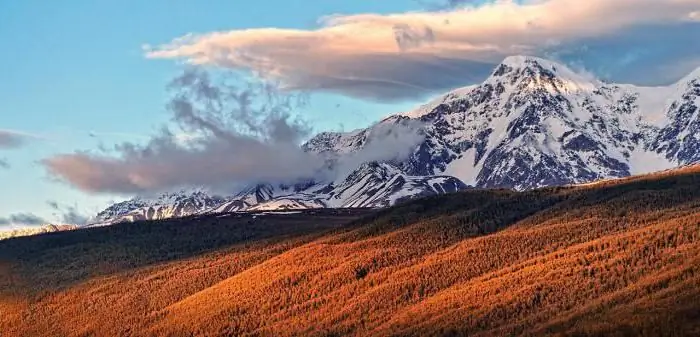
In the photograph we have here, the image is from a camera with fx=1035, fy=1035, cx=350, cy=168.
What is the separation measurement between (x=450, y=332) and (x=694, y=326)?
76079 millimetres

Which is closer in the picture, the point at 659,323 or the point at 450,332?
the point at 659,323

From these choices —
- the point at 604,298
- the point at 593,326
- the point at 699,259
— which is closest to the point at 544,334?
the point at 593,326

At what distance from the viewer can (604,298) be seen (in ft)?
601

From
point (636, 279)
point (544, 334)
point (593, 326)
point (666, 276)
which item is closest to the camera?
point (593, 326)

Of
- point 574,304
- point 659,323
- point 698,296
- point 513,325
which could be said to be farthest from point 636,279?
point 659,323

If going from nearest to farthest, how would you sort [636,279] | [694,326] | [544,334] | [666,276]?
1. [694,326]
2. [544,334]
3. [666,276]
4. [636,279]

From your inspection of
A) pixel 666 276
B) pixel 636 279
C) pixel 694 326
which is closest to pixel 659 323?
pixel 694 326

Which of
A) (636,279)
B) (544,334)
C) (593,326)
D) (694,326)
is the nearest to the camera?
(694,326)

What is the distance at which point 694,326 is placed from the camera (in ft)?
414

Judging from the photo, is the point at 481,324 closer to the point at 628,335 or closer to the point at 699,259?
the point at 699,259

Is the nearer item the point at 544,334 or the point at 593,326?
the point at 593,326

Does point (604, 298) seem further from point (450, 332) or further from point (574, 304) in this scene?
point (450, 332)

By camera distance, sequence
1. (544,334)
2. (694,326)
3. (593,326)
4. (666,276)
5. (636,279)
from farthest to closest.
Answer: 1. (636,279)
2. (666,276)
3. (544,334)
4. (593,326)
5. (694,326)

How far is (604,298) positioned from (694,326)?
5714 centimetres
